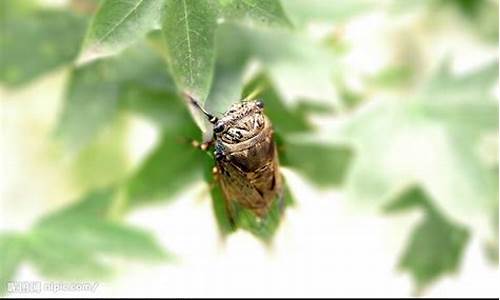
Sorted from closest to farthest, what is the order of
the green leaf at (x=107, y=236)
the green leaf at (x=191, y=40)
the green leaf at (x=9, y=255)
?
the green leaf at (x=191, y=40) → the green leaf at (x=9, y=255) → the green leaf at (x=107, y=236)

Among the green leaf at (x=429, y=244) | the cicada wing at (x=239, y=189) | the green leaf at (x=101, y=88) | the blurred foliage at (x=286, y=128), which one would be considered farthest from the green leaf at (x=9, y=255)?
the green leaf at (x=429, y=244)

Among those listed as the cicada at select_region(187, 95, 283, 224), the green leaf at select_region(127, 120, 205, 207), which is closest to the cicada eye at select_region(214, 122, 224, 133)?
the cicada at select_region(187, 95, 283, 224)

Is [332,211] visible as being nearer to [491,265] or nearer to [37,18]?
[491,265]

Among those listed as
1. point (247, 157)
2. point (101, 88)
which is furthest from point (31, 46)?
point (247, 157)

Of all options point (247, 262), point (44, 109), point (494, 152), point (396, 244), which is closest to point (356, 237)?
point (396, 244)

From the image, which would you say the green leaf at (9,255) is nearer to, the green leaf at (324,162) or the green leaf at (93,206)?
the green leaf at (93,206)

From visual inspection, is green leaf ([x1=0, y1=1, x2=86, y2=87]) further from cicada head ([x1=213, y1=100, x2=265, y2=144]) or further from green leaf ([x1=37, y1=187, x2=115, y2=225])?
cicada head ([x1=213, y1=100, x2=265, y2=144])
